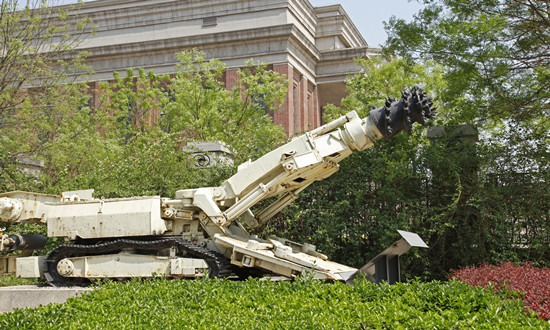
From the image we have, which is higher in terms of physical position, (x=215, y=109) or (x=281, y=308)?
(x=215, y=109)

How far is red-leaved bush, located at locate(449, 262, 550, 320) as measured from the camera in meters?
6.84

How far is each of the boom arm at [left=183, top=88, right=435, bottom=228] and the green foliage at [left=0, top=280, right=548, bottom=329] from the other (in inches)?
90.9

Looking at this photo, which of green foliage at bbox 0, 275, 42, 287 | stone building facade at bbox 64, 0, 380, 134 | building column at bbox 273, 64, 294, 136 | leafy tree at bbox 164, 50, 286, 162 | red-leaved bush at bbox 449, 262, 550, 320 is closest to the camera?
red-leaved bush at bbox 449, 262, 550, 320

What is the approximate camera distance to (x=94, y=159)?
1934 centimetres

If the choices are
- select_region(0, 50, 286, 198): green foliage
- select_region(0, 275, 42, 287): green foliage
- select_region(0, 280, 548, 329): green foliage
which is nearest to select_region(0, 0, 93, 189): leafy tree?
select_region(0, 50, 286, 198): green foliage

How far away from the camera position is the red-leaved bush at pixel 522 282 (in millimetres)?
6839

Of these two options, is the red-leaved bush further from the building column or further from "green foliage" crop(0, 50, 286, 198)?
the building column

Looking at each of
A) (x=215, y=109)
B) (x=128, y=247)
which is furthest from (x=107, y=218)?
(x=215, y=109)

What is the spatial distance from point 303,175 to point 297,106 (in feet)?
89.9

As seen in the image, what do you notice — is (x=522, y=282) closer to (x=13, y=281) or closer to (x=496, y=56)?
(x=496, y=56)

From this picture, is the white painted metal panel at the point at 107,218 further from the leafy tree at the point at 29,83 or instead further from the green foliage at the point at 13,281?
the leafy tree at the point at 29,83

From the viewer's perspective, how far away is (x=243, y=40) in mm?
35188

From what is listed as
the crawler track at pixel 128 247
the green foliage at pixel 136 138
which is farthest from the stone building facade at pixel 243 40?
the crawler track at pixel 128 247

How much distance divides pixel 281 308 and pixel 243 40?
3047 centimetres
